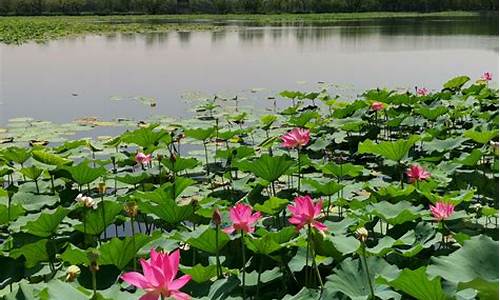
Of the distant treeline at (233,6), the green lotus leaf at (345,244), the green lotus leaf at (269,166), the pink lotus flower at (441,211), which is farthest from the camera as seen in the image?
the distant treeline at (233,6)

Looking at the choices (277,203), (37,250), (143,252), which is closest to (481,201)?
(277,203)

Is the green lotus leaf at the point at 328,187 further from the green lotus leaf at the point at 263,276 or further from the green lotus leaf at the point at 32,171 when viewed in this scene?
the green lotus leaf at the point at 32,171

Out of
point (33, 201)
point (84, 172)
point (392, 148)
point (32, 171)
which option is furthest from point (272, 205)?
point (32, 171)

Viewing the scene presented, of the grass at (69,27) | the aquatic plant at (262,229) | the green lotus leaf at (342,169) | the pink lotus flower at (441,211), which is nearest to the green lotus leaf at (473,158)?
the aquatic plant at (262,229)

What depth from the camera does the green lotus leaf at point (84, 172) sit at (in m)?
2.54

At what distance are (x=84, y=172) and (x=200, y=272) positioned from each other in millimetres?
1113

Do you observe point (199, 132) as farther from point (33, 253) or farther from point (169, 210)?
point (33, 253)

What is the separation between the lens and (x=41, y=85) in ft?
25.6

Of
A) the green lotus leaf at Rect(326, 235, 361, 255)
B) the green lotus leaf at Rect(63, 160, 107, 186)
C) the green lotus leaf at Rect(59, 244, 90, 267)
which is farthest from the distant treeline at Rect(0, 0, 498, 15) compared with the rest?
the green lotus leaf at Rect(326, 235, 361, 255)

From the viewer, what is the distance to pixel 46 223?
78.4 inches

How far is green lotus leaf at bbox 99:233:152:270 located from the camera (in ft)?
5.67

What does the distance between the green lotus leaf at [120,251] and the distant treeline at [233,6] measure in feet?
120

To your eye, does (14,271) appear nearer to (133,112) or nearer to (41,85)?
(133,112)

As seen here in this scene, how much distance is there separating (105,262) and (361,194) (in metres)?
1.46
